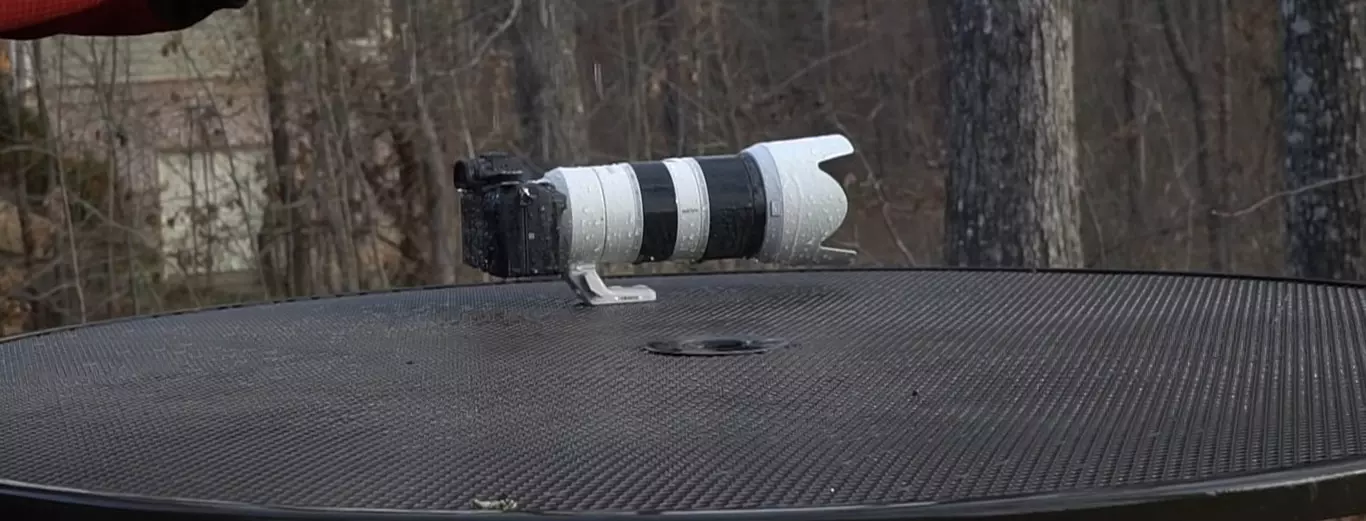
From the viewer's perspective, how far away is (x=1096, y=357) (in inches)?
75.7

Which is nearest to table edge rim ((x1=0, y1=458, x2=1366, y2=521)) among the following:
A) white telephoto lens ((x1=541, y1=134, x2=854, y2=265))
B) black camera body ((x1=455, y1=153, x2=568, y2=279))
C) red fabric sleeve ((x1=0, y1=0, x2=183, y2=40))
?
red fabric sleeve ((x1=0, y1=0, x2=183, y2=40))

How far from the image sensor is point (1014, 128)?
5039 mm

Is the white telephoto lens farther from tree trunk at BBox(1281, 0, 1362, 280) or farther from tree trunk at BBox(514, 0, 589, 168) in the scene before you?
tree trunk at BBox(514, 0, 589, 168)

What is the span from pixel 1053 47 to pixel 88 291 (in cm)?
386

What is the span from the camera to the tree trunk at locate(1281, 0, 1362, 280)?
16.3 ft

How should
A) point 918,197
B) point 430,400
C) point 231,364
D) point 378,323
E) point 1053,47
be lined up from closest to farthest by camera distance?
point 430,400 < point 231,364 < point 378,323 < point 1053,47 < point 918,197

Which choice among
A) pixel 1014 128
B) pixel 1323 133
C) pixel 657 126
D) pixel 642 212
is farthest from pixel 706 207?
pixel 657 126

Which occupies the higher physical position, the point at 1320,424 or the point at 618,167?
the point at 618,167

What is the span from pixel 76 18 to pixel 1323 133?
4321 millimetres

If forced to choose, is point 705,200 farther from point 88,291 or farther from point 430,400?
point 88,291

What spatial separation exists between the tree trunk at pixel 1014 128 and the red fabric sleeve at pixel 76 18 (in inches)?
146

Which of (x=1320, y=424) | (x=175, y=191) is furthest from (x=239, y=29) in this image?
(x=1320, y=424)

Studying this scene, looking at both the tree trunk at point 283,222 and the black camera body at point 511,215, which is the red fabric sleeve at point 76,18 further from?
the tree trunk at point 283,222

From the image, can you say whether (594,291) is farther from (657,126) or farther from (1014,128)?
(657,126)
